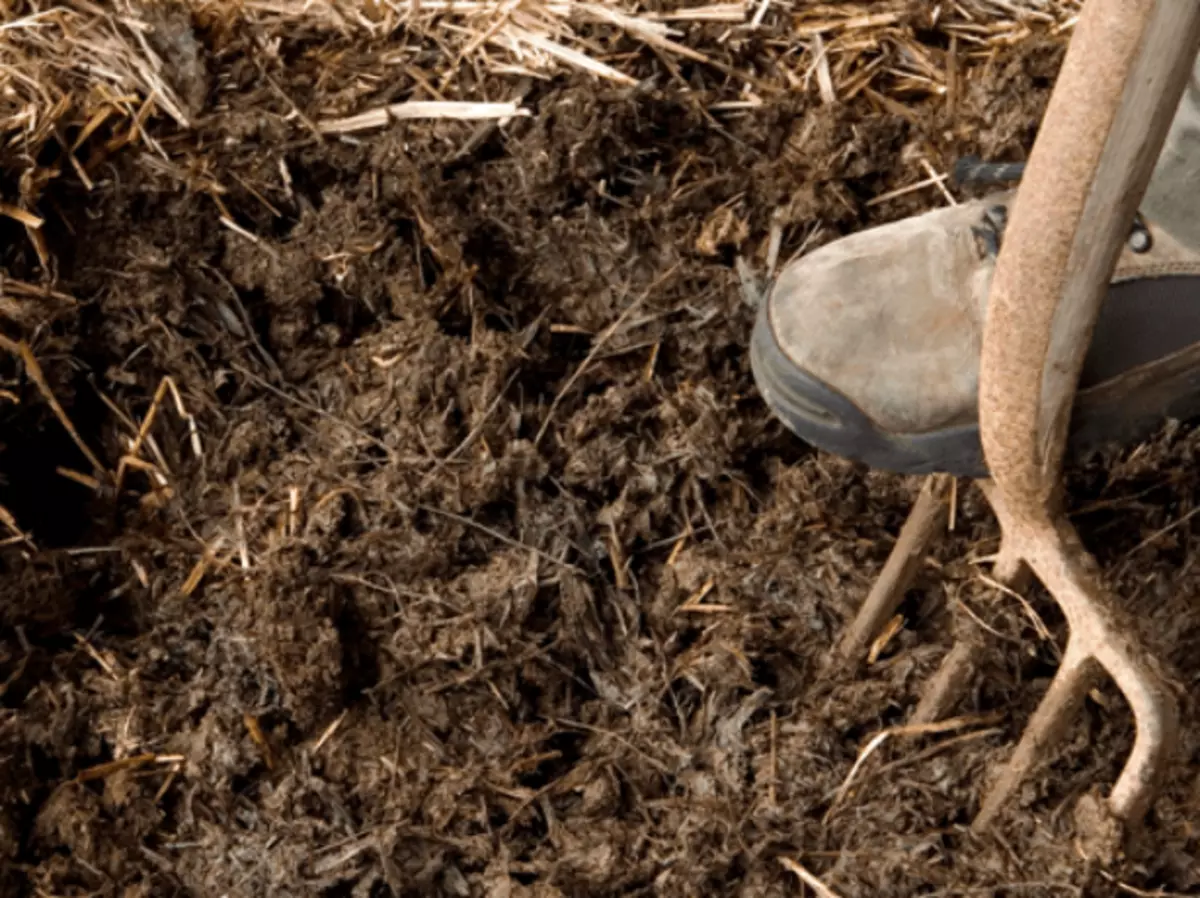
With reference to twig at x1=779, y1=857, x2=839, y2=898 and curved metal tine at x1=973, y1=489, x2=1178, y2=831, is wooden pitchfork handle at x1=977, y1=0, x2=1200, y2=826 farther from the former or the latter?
twig at x1=779, y1=857, x2=839, y2=898

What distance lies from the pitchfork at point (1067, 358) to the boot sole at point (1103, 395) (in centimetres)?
8

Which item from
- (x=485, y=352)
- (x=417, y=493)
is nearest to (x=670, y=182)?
(x=485, y=352)

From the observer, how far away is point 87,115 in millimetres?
1840

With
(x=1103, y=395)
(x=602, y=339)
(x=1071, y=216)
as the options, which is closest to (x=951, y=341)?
(x=1103, y=395)

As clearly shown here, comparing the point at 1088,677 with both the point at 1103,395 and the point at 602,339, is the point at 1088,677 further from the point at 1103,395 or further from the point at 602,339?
the point at 602,339

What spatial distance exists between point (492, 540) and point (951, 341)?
573 mm

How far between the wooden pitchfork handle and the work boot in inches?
3.9

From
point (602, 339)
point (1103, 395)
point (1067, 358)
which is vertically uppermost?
point (1067, 358)

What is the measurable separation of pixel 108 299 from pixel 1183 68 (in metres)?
1.22

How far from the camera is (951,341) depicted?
57.0 inches

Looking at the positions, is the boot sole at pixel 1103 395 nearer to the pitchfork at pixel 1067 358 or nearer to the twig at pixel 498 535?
the pitchfork at pixel 1067 358

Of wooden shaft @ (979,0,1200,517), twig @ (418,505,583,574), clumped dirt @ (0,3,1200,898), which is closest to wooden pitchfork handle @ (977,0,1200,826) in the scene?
wooden shaft @ (979,0,1200,517)

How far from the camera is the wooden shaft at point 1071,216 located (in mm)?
1097

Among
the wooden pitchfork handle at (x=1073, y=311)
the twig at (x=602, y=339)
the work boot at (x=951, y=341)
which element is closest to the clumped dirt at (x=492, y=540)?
the twig at (x=602, y=339)
